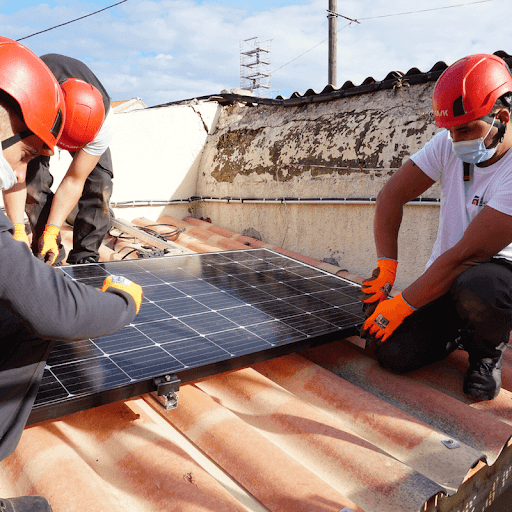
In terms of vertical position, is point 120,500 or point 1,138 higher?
point 1,138

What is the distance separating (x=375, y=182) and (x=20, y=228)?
4110 millimetres

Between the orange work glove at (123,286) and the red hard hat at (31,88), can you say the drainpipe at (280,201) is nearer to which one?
the orange work glove at (123,286)

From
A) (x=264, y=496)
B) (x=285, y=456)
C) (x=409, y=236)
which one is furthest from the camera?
(x=409, y=236)

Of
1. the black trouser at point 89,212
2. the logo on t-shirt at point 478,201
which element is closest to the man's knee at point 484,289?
the logo on t-shirt at point 478,201

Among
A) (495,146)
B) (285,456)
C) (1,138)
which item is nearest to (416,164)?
(495,146)

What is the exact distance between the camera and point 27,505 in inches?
64.3

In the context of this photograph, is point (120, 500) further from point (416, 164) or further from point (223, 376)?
point (416, 164)

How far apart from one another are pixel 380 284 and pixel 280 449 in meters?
1.57

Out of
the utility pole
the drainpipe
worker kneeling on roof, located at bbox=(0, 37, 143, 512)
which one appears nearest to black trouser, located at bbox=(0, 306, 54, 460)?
worker kneeling on roof, located at bbox=(0, 37, 143, 512)

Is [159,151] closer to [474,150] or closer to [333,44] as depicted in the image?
A: [474,150]

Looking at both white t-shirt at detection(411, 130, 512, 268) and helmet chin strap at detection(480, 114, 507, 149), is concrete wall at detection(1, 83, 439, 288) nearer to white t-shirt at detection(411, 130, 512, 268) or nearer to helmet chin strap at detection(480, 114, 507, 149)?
white t-shirt at detection(411, 130, 512, 268)

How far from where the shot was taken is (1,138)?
1680mm

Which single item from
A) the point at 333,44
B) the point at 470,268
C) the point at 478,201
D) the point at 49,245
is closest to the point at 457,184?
the point at 478,201

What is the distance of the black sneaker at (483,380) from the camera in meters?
2.56
